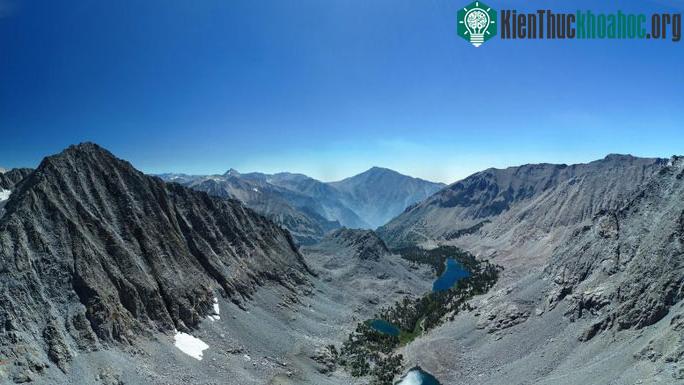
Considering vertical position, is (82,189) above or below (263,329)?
above

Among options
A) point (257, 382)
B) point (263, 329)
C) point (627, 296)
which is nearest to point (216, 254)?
point (263, 329)

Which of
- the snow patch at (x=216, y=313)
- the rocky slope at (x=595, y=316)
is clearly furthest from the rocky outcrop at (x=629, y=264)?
the snow patch at (x=216, y=313)

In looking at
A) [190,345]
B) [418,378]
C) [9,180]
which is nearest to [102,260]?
[190,345]

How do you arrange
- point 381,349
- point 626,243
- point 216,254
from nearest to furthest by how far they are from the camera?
1. point 626,243
2. point 381,349
3. point 216,254

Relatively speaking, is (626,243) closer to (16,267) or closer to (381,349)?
(381,349)

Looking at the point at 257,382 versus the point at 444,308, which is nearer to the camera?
the point at 257,382

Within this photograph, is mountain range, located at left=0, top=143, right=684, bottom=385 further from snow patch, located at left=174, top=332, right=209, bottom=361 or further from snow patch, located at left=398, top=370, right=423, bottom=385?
snow patch, located at left=398, top=370, right=423, bottom=385
